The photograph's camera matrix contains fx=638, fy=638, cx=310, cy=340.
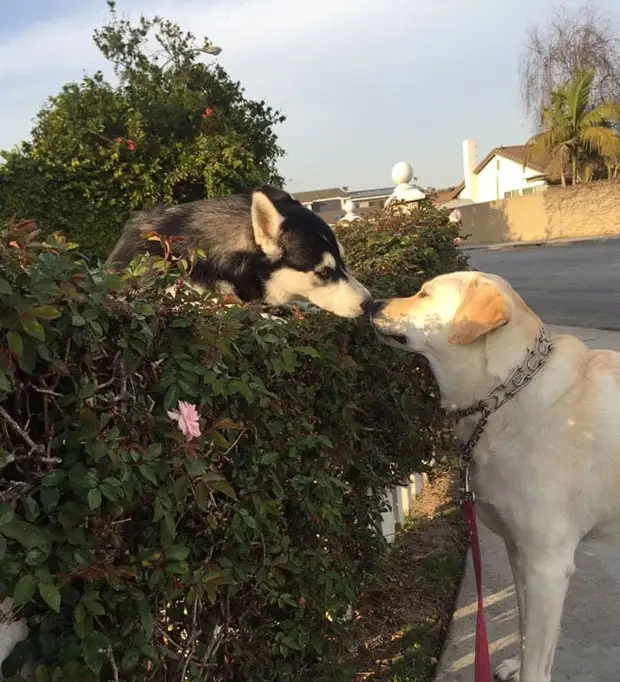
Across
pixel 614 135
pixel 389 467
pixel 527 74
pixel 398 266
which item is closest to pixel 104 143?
pixel 398 266

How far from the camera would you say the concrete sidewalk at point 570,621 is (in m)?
2.83

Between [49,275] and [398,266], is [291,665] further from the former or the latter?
[398,266]

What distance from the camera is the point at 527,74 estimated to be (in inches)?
1487

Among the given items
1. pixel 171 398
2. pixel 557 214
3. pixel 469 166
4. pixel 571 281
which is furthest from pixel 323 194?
pixel 171 398

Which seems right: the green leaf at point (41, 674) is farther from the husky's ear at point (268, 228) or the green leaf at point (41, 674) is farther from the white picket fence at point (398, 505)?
the husky's ear at point (268, 228)

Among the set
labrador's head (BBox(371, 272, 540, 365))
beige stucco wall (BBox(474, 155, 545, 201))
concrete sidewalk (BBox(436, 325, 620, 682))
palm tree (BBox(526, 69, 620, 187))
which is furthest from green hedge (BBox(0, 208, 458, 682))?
beige stucco wall (BBox(474, 155, 545, 201))

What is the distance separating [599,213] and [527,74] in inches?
420

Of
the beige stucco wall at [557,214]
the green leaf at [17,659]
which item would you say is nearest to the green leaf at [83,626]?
the green leaf at [17,659]

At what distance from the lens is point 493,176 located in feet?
195

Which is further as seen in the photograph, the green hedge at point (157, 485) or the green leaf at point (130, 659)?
the green leaf at point (130, 659)

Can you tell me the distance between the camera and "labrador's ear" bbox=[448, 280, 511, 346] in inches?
98.3

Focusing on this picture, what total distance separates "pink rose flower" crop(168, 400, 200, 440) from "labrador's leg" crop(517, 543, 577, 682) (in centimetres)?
156

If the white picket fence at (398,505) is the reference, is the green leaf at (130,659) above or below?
above

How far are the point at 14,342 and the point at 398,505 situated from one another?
348 cm
